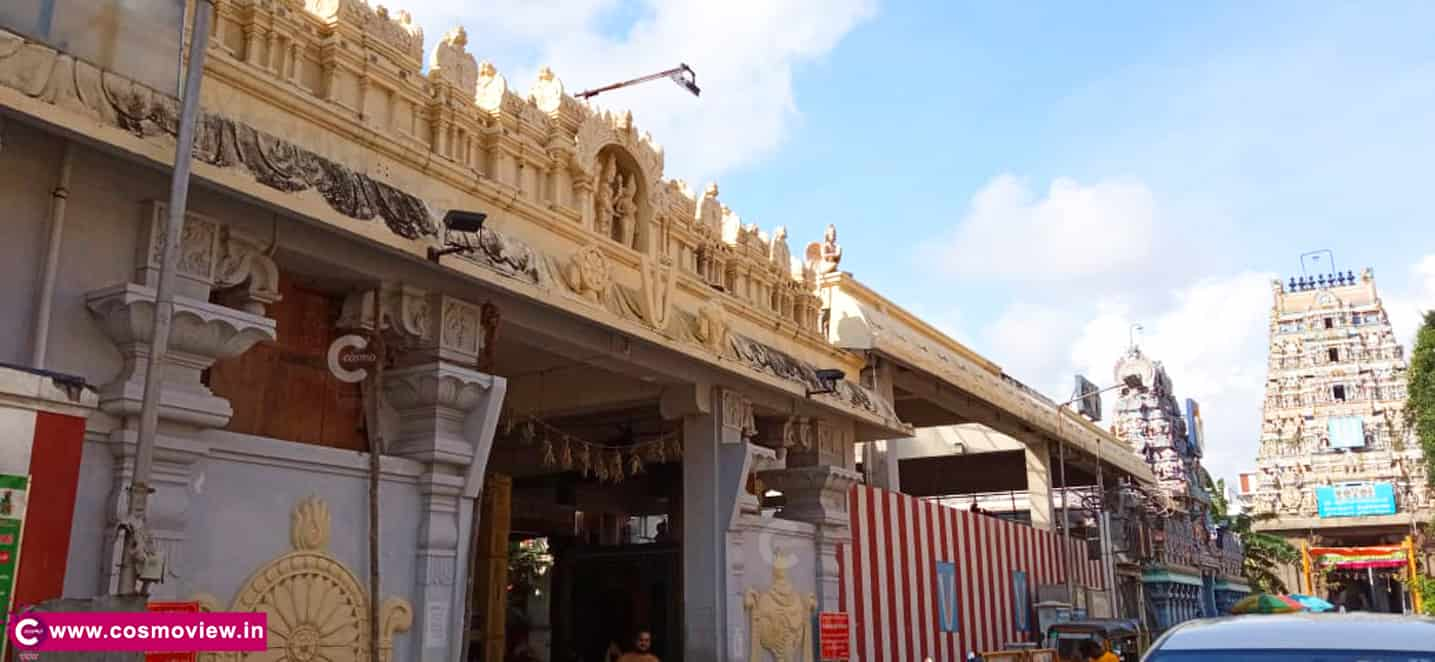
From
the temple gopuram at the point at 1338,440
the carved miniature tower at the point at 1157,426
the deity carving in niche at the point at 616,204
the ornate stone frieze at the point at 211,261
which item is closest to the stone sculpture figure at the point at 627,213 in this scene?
the deity carving in niche at the point at 616,204

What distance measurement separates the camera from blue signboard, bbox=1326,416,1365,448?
7206 cm

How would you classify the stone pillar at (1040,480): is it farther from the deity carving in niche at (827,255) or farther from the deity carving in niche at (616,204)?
the deity carving in niche at (616,204)

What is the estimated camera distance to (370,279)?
29.4 ft

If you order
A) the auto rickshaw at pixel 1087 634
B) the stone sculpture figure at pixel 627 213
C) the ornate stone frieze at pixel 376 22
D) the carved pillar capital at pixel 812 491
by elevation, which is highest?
the ornate stone frieze at pixel 376 22

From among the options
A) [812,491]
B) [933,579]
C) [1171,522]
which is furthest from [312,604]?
[1171,522]

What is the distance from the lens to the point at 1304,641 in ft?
14.6

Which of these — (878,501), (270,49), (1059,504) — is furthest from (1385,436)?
(270,49)

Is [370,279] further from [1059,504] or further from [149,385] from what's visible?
[1059,504]

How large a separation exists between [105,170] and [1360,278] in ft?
278

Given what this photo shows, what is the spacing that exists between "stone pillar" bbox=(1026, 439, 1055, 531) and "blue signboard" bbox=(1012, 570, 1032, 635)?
10.9 ft

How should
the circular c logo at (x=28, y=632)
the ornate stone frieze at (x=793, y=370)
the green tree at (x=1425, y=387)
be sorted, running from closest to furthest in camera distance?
the circular c logo at (x=28, y=632) < the ornate stone frieze at (x=793, y=370) < the green tree at (x=1425, y=387)

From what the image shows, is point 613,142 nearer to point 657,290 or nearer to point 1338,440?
point 657,290

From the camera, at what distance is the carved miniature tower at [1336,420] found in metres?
69.6

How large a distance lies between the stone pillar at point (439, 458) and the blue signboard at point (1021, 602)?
15154 mm
